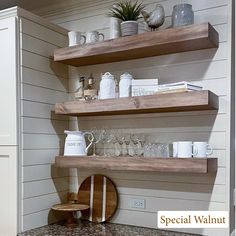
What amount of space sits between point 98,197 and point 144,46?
47.1 inches

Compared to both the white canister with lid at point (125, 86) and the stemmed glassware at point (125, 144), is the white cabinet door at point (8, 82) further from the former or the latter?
the white canister with lid at point (125, 86)

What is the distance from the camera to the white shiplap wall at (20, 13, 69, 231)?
7.91 ft

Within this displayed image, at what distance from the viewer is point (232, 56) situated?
225 cm

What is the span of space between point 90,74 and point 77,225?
118cm

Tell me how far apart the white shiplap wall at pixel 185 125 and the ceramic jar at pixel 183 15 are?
19cm

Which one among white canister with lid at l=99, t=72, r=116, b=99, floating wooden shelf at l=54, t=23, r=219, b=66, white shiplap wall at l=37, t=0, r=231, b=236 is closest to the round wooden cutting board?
white shiplap wall at l=37, t=0, r=231, b=236

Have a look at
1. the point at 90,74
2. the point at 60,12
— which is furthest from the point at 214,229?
the point at 60,12

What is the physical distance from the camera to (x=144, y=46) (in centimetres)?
224

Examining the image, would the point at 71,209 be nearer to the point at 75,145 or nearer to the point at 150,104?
the point at 75,145

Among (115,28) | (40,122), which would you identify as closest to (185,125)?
(115,28)

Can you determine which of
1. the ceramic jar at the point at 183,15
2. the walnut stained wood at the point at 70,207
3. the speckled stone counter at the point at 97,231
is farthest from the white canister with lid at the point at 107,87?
the speckled stone counter at the point at 97,231

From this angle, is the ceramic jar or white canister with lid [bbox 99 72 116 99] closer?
the ceramic jar

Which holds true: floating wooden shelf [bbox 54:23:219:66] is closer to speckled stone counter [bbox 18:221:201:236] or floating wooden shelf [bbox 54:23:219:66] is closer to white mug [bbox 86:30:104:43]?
white mug [bbox 86:30:104:43]

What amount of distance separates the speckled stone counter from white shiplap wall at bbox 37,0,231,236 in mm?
92
